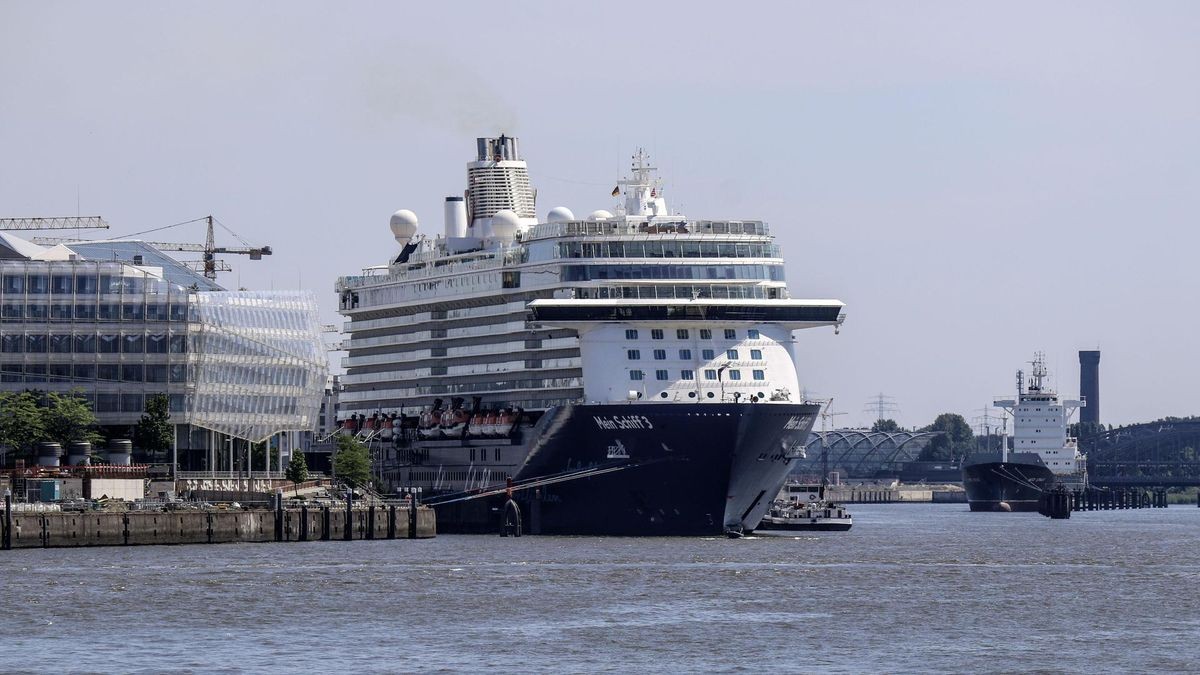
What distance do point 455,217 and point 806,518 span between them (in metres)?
32.7

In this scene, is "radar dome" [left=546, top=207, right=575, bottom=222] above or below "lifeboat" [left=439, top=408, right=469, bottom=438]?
above

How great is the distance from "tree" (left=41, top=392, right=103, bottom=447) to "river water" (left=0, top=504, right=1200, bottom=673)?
24.2m

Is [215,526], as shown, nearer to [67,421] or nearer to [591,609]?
[67,421]

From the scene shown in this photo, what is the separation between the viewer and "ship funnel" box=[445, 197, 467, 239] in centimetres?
14038

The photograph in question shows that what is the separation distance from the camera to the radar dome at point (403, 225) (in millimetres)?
151750

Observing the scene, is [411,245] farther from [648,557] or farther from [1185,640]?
[1185,640]

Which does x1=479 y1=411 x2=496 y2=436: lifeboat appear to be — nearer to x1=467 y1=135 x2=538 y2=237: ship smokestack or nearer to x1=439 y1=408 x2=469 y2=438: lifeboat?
x1=439 y1=408 x2=469 y2=438: lifeboat

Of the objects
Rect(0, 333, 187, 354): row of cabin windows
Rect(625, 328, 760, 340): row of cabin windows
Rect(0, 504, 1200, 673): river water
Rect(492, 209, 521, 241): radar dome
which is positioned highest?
Rect(492, 209, 521, 241): radar dome

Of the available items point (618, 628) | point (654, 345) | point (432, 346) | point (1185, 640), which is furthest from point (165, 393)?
point (1185, 640)

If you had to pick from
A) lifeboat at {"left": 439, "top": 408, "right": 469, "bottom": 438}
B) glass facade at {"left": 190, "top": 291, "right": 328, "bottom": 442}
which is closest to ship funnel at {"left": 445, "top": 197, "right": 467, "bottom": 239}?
lifeboat at {"left": 439, "top": 408, "right": 469, "bottom": 438}

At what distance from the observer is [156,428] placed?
137 meters

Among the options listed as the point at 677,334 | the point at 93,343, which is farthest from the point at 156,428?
the point at 677,334

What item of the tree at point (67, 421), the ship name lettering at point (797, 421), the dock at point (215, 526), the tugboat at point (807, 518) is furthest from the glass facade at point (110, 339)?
the ship name lettering at point (797, 421)

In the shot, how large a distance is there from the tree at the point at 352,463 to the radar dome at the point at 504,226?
1540 cm
